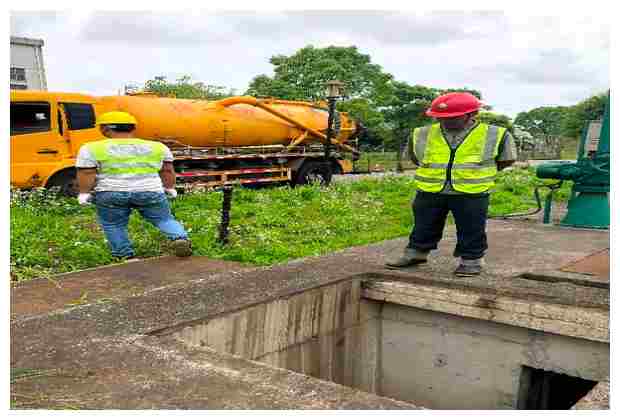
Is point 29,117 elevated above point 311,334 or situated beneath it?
elevated above

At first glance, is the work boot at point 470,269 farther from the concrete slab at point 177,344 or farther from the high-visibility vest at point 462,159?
the high-visibility vest at point 462,159

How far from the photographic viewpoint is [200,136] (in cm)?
1395

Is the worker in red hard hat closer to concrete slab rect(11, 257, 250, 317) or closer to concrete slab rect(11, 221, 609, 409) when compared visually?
concrete slab rect(11, 221, 609, 409)

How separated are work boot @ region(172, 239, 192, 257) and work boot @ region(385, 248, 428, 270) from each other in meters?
1.94

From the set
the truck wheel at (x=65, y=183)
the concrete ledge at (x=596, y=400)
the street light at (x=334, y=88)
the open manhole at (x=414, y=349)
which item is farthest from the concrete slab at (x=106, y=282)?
the street light at (x=334, y=88)

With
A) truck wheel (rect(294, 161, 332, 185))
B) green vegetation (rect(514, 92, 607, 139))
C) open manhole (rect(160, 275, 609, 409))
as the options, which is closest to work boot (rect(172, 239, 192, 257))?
open manhole (rect(160, 275, 609, 409))

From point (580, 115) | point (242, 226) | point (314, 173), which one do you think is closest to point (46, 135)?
point (242, 226)

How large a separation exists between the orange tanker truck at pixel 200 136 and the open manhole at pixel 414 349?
8113mm

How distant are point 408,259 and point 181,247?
2.14 m

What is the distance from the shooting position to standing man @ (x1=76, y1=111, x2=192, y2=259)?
5781 mm

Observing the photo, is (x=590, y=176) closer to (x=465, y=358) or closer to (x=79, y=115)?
(x=465, y=358)

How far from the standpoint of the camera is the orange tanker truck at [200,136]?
11250 mm

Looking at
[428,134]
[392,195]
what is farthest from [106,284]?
[392,195]

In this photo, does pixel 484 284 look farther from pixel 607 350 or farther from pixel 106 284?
pixel 106 284
